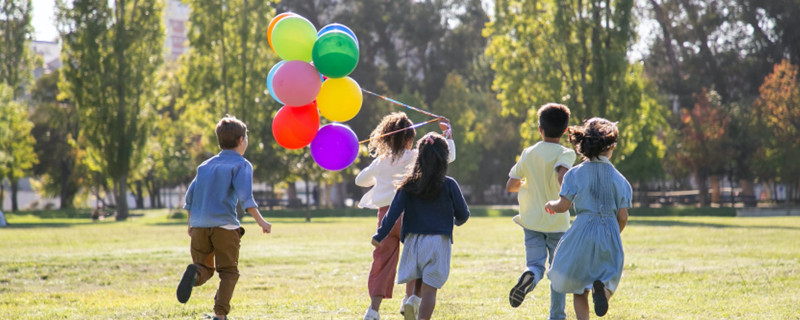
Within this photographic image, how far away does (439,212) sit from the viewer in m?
6.24

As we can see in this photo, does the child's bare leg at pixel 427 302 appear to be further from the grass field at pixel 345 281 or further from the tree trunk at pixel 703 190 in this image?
the tree trunk at pixel 703 190

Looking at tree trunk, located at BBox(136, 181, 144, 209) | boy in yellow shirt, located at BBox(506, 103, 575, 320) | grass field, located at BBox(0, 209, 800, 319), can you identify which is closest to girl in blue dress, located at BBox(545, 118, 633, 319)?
boy in yellow shirt, located at BBox(506, 103, 575, 320)

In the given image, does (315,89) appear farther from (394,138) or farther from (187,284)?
(187,284)

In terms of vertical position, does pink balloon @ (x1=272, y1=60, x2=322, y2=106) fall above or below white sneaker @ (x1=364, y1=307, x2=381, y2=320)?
above

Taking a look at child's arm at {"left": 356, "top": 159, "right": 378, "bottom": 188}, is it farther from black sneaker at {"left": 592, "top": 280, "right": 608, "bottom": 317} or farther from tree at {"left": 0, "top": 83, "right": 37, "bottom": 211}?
tree at {"left": 0, "top": 83, "right": 37, "bottom": 211}

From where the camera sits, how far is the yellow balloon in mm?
8555

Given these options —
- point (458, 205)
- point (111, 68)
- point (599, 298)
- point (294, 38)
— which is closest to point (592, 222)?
point (599, 298)

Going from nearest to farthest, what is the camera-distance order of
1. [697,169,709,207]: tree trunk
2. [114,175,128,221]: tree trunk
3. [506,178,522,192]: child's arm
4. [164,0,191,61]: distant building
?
[506,178,522,192]: child's arm < [114,175,128,221]: tree trunk < [697,169,709,207]: tree trunk < [164,0,191,61]: distant building

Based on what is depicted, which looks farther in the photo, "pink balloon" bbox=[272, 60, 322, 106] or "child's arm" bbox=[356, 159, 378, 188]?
"pink balloon" bbox=[272, 60, 322, 106]

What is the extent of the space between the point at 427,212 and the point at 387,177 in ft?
3.51

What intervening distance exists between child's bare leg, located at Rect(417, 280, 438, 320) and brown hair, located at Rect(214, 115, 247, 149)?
188 centimetres

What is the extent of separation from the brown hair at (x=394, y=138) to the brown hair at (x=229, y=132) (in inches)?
44.6

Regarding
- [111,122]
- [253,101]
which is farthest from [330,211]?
[111,122]

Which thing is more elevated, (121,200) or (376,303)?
(121,200)
